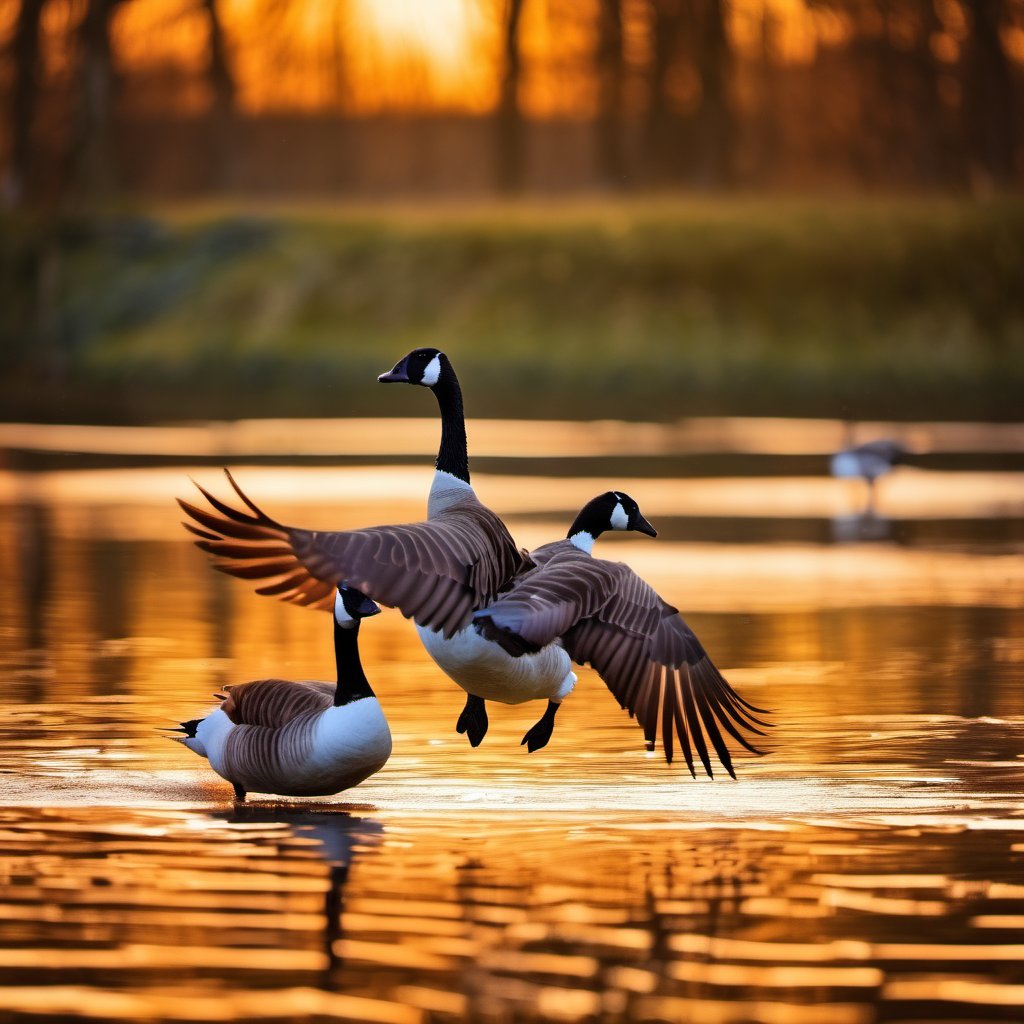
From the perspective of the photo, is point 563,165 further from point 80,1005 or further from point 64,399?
point 80,1005

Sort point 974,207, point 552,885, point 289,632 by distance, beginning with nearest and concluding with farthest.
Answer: point 552,885
point 289,632
point 974,207

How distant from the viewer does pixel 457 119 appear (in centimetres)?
5703

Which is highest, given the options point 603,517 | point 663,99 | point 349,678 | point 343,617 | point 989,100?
point 663,99

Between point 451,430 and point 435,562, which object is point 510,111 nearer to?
point 451,430

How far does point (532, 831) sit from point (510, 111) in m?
46.1

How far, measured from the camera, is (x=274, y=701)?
31.0 feet

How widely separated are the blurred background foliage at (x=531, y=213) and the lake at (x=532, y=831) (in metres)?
24.7

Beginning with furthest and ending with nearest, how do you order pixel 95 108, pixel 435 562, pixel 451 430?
pixel 95 108 → pixel 451 430 → pixel 435 562

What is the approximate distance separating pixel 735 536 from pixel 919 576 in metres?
2.66

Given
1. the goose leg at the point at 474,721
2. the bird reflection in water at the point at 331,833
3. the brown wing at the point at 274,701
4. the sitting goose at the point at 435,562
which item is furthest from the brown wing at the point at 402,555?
the goose leg at the point at 474,721

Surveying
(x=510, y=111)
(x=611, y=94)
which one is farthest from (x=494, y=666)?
(x=611, y=94)

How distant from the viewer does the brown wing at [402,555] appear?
829cm

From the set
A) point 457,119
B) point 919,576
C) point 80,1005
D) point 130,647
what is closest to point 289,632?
point 130,647

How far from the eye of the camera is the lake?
268 inches
